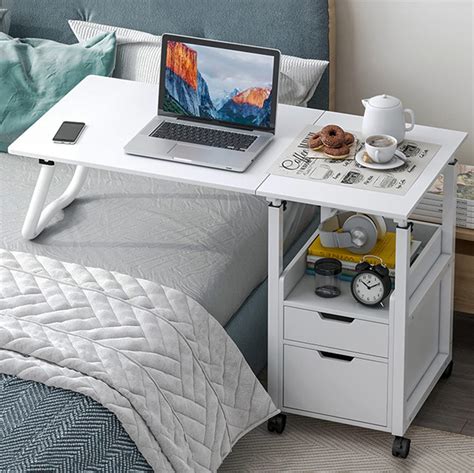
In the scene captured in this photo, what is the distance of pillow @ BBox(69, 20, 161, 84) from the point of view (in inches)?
146

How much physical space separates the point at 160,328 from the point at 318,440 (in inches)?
24.5

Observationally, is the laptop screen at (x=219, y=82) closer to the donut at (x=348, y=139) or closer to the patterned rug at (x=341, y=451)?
the donut at (x=348, y=139)

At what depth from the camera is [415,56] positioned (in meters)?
3.69

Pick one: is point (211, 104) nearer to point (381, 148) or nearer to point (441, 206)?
point (381, 148)

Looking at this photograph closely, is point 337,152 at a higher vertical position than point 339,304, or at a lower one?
higher

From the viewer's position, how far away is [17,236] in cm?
331

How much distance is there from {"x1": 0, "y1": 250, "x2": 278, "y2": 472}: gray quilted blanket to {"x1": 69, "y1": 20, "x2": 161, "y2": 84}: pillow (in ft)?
2.77

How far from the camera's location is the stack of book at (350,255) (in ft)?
10.5

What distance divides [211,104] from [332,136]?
0.34 metres

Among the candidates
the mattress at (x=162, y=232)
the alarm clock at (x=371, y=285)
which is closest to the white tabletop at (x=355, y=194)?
the alarm clock at (x=371, y=285)

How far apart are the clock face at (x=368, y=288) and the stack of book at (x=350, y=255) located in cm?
11

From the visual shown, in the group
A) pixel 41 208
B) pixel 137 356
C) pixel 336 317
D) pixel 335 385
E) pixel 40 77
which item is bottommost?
pixel 335 385

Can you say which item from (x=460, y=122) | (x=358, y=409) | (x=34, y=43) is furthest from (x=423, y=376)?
(x=34, y=43)

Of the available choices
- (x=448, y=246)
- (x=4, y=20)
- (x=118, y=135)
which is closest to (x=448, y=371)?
(x=448, y=246)
